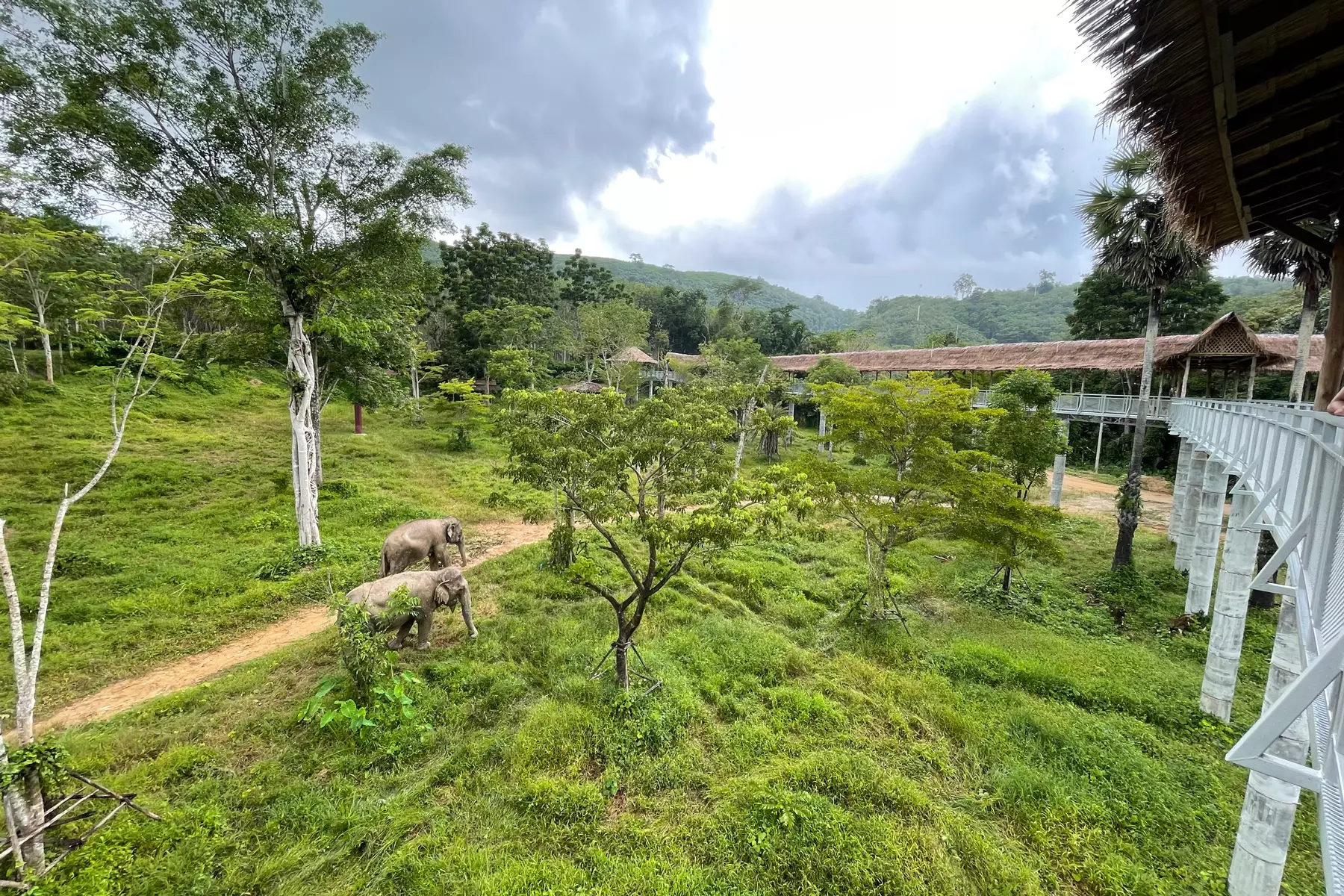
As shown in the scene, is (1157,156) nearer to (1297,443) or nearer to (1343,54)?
(1343,54)

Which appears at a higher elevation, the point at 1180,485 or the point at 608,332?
the point at 608,332

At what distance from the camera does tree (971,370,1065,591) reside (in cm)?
975

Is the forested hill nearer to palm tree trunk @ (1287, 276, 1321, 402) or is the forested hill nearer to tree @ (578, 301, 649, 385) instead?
tree @ (578, 301, 649, 385)

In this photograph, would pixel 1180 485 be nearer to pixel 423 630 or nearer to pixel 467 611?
pixel 467 611

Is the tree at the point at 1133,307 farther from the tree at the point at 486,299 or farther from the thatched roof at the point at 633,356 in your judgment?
the tree at the point at 486,299

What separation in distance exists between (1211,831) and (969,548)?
9471mm

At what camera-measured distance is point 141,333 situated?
5.88 m

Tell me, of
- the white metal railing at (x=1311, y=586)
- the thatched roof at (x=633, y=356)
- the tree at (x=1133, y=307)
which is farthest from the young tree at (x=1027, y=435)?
the thatched roof at (x=633, y=356)

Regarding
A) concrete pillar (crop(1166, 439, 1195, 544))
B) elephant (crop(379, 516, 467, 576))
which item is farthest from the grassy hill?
concrete pillar (crop(1166, 439, 1195, 544))

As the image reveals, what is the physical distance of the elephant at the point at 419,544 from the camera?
8.56 m

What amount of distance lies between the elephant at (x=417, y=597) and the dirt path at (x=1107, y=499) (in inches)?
844

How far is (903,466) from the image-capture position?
10.1 m

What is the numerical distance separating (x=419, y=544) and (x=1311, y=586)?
10444 millimetres

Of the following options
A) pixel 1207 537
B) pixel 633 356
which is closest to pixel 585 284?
pixel 633 356
